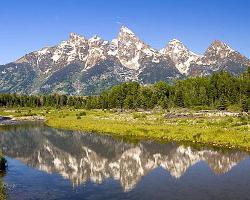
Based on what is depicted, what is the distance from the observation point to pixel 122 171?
174ft

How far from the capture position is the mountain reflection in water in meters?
51.3

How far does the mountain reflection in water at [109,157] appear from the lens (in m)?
51.3

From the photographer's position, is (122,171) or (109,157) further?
(109,157)

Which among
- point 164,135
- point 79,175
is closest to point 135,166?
point 79,175

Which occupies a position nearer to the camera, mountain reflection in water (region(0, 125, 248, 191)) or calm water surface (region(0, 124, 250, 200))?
calm water surface (region(0, 124, 250, 200))

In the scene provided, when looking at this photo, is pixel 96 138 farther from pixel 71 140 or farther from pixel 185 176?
pixel 185 176

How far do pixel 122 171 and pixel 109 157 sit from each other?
12162 mm

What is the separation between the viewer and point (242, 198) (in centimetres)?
3747

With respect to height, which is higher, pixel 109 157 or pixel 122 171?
pixel 109 157

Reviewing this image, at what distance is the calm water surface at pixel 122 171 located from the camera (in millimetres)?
40438

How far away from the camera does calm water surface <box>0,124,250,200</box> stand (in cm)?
4044

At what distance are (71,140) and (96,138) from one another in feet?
18.4

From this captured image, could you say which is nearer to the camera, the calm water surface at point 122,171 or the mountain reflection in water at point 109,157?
the calm water surface at point 122,171

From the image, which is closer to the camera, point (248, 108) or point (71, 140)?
point (71, 140)
